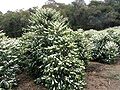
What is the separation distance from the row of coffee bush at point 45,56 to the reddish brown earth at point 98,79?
208 millimetres

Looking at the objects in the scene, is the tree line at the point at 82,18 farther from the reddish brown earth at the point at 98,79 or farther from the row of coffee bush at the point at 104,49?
the reddish brown earth at the point at 98,79

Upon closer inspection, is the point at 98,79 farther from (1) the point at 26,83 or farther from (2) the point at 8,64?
(2) the point at 8,64

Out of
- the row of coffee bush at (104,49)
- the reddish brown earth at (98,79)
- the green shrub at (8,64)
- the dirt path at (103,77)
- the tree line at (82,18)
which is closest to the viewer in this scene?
→ the green shrub at (8,64)

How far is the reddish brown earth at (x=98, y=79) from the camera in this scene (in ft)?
34.1

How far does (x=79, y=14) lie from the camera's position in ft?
142

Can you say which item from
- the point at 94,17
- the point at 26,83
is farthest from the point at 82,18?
the point at 26,83

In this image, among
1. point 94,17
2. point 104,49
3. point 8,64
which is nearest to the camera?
point 8,64

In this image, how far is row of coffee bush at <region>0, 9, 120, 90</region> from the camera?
9945 mm

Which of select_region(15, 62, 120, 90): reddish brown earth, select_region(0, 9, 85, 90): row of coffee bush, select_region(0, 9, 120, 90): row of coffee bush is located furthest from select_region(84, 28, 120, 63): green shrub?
select_region(0, 9, 85, 90): row of coffee bush

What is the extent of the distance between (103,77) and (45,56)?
2330 millimetres

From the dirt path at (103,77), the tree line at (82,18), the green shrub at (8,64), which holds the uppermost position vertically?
the tree line at (82,18)

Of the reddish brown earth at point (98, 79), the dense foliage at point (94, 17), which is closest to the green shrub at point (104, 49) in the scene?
the reddish brown earth at point (98, 79)

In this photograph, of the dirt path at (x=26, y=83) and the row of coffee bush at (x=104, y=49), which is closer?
the dirt path at (x=26, y=83)

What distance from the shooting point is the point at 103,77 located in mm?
11406
